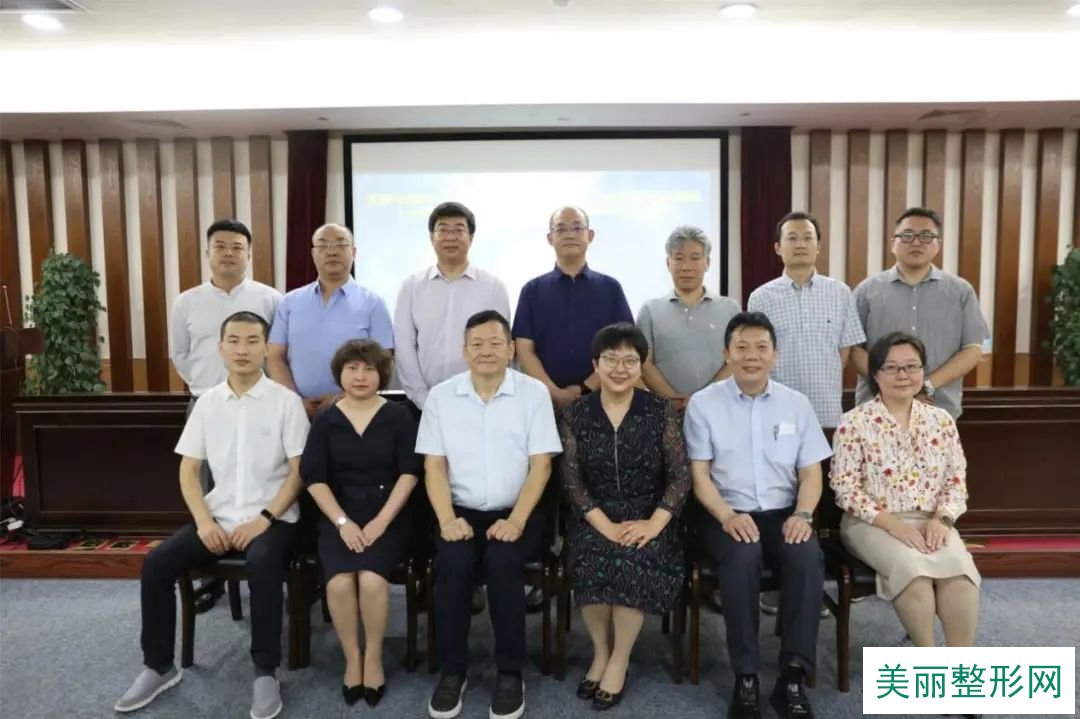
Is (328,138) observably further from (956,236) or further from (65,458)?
(956,236)

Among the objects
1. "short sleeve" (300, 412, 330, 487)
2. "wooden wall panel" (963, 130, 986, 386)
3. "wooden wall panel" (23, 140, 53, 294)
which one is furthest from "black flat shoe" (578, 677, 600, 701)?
"wooden wall panel" (23, 140, 53, 294)

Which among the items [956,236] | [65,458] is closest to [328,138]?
[65,458]

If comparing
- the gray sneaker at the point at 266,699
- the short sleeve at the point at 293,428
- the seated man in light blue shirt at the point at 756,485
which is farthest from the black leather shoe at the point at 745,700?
the short sleeve at the point at 293,428

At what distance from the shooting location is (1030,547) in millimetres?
3770

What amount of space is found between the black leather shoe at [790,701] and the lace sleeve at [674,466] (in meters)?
0.65

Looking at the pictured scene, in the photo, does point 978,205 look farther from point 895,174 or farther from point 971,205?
point 895,174

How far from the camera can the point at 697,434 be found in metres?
2.68

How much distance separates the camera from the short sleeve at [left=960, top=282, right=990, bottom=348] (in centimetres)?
322

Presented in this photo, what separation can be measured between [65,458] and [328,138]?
315 centimetres

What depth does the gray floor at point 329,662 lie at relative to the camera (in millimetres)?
2510

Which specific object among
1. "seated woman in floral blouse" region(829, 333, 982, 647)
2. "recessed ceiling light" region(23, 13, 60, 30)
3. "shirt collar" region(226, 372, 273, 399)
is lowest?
"seated woman in floral blouse" region(829, 333, 982, 647)

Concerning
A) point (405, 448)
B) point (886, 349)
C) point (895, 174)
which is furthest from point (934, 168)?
point (405, 448)

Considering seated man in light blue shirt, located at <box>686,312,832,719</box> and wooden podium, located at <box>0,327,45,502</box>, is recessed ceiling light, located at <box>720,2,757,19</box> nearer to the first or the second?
seated man in light blue shirt, located at <box>686,312,832,719</box>

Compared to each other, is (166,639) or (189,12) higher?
(189,12)
